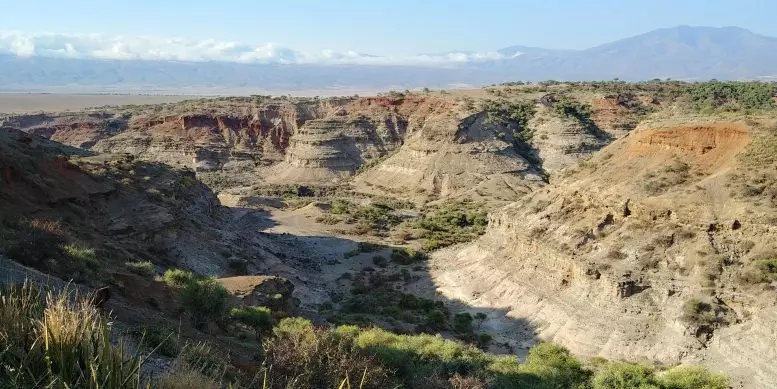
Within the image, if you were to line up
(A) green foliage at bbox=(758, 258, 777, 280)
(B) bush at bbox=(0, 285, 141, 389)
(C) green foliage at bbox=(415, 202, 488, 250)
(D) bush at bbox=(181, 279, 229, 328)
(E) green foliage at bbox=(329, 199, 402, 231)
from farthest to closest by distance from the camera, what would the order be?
(E) green foliage at bbox=(329, 199, 402, 231), (C) green foliage at bbox=(415, 202, 488, 250), (A) green foliage at bbox=(758, 258, 777, 280), (D) bush at bbox=(181, 279, 229, 328), (B) bush at bbox=(0, 285, 141, 389)

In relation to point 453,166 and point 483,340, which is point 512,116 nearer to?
point 453,166

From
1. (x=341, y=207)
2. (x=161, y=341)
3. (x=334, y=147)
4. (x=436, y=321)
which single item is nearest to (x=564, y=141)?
(x=334, y=147)

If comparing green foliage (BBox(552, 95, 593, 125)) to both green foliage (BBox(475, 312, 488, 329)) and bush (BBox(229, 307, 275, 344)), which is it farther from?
bush (BBox(229, 307, 275, 344))

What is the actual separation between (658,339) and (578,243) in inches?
225

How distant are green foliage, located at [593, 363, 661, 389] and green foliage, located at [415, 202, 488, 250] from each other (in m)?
23.8

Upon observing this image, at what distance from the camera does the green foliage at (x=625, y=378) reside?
16766 mm

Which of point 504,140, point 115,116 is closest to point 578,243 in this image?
point 504,140

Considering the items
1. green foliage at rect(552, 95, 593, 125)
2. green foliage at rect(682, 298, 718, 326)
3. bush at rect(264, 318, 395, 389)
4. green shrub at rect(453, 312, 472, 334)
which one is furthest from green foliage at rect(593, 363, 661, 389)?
green foliage at rect(552, 95, 593, 125)

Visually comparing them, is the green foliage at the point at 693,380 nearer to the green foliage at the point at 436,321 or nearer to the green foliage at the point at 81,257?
the green foliage at the point at 436,321

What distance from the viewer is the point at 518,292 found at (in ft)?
87.5

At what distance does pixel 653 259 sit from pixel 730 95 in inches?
2854

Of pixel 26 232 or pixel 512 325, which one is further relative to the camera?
pixel 512 325

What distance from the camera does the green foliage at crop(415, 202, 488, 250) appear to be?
43.5 meters

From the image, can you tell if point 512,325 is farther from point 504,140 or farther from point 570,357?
point 504,140
